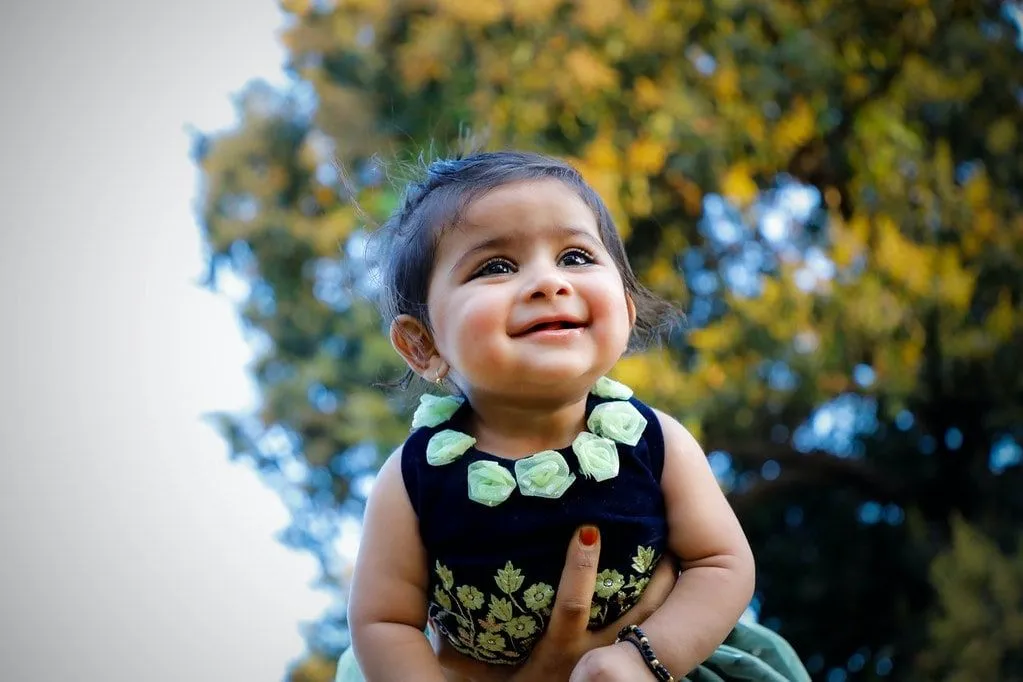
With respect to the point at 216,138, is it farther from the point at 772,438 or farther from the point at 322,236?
the point at 772,438

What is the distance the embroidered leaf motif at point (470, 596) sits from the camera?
1202mm

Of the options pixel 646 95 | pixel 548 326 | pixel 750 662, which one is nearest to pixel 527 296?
pixel 548 326

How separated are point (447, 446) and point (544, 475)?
13 centimetres

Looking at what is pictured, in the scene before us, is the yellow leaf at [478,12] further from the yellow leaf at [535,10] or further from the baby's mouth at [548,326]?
the baby's mouth at [548,326]

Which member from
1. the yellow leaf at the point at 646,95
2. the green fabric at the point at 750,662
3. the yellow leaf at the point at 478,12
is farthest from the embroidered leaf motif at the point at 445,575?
the yellow leaf at the point at 478,12

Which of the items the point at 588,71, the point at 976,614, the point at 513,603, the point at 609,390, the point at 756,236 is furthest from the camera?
the point at 756,236

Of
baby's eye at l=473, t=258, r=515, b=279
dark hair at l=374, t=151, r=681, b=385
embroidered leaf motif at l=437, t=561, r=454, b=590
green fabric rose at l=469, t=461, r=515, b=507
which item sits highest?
dark hair at l=374, t=151, r=681, b=385

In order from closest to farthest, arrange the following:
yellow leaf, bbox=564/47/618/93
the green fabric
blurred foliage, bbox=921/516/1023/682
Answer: the green fabric
blurred foliage, bbox=921/516/1023/682
yellow leaf, bbox=564/47/618/93

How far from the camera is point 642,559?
48.0 inches

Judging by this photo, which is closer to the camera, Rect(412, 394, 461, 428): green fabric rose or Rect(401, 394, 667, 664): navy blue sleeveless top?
Rect(401, 394, 667, 664): navy blue sleeveless top

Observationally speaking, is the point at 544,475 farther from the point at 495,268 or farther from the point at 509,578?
the point at 495,268

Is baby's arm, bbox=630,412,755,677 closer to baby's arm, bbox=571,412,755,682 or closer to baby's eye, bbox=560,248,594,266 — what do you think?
baby's arm, bbox=571,412,755,682

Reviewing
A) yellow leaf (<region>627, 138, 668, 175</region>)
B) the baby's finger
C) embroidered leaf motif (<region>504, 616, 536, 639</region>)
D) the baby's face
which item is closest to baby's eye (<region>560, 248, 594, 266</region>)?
the baby's face

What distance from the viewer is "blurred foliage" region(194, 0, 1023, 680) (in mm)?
3678
